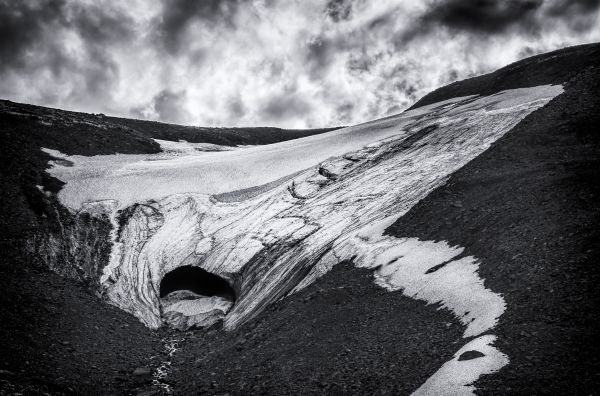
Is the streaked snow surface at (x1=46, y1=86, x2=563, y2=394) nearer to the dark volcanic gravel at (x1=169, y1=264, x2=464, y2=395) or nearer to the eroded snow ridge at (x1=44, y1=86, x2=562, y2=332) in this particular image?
the eroded snow ridge at (x1=44, y1=86, x2=562, y2=332)

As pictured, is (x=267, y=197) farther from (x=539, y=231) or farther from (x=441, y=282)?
(x=539, y=231)

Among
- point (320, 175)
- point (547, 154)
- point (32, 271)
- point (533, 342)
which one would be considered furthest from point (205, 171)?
point (533, 342)

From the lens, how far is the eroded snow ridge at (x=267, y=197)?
21047 mm

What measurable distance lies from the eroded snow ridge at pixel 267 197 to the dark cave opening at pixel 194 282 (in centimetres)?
41

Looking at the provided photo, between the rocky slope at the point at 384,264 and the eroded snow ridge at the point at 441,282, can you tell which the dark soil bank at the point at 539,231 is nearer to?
the rocky slope at the point at 384,264

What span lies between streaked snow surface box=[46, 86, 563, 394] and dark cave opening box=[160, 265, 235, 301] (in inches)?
20.2

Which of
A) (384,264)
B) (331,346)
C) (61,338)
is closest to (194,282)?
(61,338)

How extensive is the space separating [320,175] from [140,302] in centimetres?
Answer: 1424

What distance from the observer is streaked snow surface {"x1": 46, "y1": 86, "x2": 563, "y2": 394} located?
16.6 meters

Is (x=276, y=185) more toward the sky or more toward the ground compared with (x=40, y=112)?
more toward the ground

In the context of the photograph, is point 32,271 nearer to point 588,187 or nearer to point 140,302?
point 140,302

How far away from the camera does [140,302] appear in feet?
69.7

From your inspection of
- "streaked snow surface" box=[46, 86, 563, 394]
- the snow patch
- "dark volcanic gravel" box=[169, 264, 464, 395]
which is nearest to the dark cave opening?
"streaked snow surface" box=[46, 86, 563, 394]

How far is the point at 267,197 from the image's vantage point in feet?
92.1
